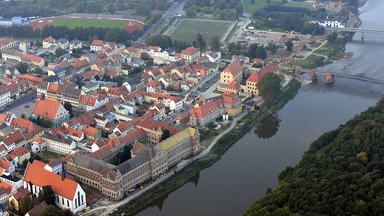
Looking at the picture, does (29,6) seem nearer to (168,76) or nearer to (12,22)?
(12,22)

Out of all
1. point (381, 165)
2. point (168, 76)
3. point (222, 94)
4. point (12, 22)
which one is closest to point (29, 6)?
A: point (12, 22)

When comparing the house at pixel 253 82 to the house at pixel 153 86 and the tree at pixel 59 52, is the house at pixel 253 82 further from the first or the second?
the tree at pixel 59 52

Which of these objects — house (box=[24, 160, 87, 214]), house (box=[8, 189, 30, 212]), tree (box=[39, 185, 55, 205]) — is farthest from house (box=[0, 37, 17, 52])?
tree (box=[39, 185, 55, 205])

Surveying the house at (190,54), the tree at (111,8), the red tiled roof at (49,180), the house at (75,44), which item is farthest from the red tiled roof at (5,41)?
the red tiled roof at (49,180)

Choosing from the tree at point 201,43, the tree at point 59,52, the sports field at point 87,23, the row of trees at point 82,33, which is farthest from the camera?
the sports field at point 87,23

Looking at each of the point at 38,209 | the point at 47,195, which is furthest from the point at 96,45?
the point at 38,209
